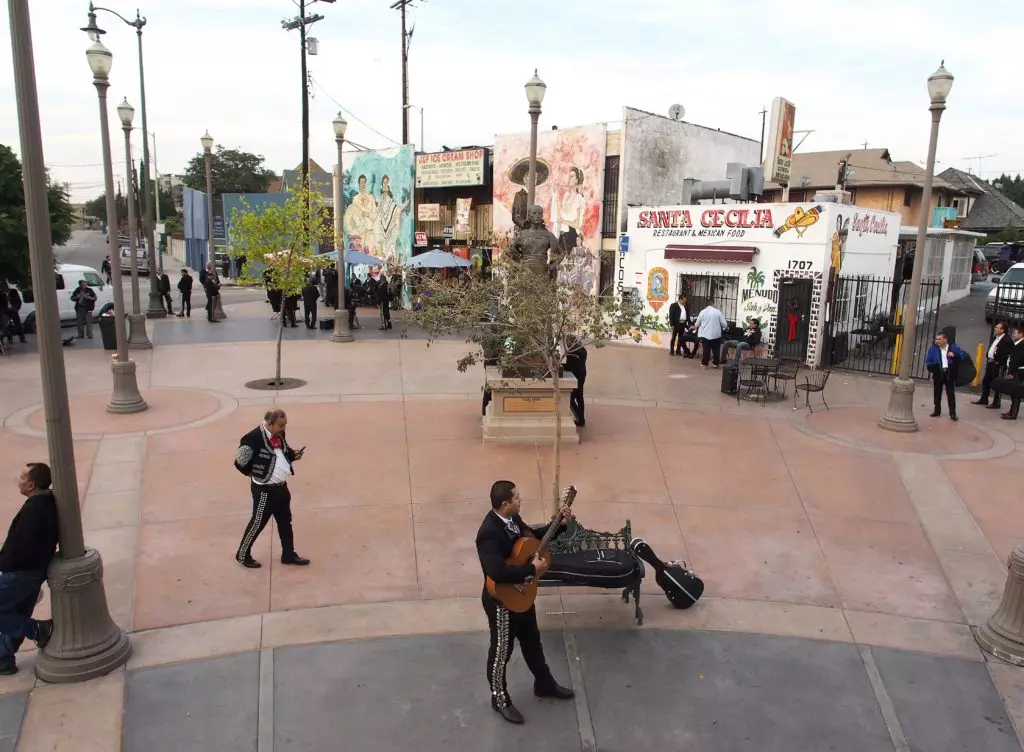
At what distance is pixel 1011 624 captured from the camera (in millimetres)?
5727

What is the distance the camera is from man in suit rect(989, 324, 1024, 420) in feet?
40.3

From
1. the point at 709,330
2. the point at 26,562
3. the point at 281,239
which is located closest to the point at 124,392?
the point at 281,239

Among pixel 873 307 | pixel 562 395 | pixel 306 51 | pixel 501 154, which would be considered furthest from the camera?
pixel 306 51

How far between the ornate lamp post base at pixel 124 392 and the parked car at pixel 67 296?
600cm

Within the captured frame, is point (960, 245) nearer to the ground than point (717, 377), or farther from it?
farther from it

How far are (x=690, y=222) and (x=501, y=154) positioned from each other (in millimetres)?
7794

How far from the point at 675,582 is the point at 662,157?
1806cm

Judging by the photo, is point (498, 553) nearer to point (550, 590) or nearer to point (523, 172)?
point (550, 590)

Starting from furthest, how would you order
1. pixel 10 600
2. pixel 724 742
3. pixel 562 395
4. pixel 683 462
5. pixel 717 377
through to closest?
pixel 717 377
pixel 562 395
pixel 683 462
pixel 10 600
pixel 724 742

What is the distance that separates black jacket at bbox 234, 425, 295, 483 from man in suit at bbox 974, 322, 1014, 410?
11888 millimetres

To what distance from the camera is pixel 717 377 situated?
16078mm

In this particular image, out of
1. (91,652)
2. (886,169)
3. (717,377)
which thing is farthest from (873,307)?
(886,169)

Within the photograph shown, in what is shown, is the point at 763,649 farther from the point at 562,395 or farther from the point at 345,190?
the point at 345,190

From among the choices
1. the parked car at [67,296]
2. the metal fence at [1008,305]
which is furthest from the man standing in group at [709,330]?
the parked car at [67,296]
